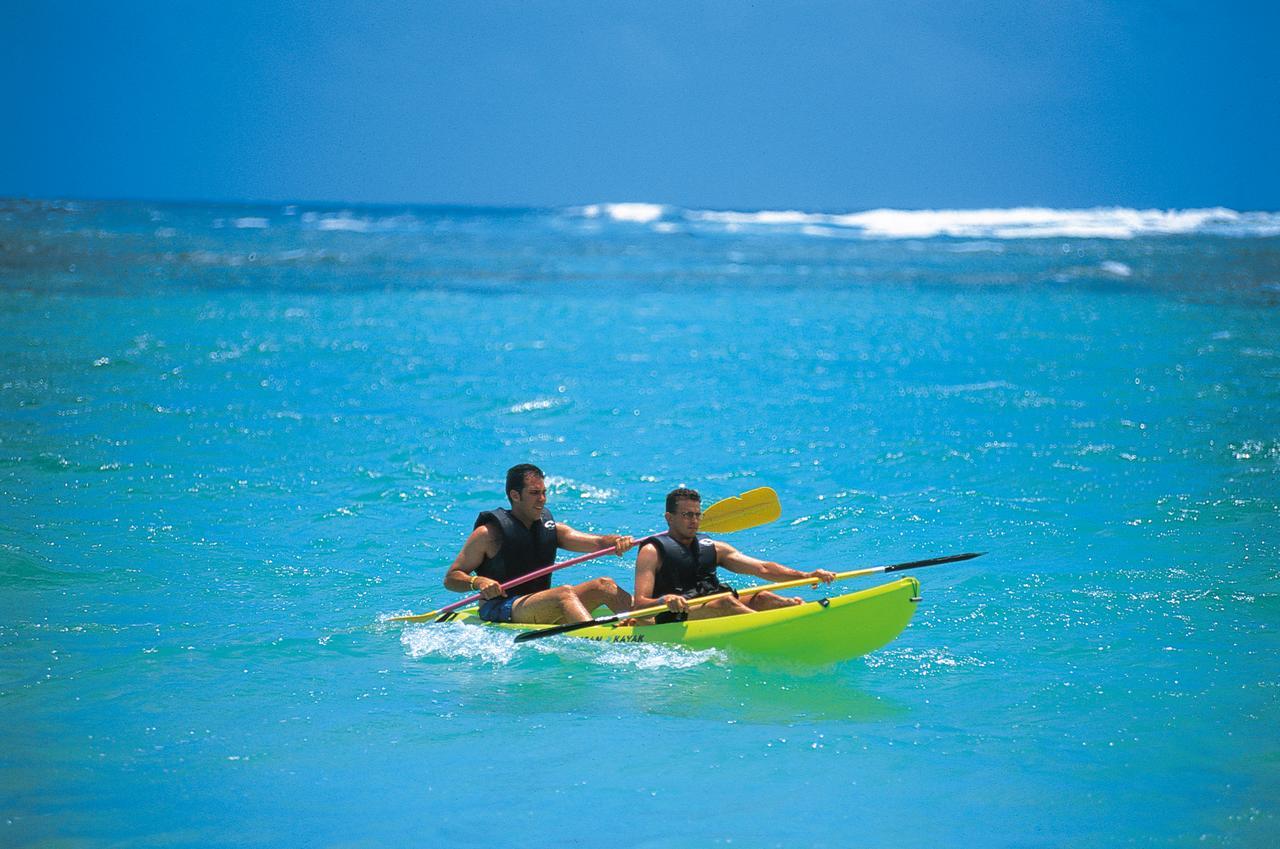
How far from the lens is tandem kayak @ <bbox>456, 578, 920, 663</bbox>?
6.75 m

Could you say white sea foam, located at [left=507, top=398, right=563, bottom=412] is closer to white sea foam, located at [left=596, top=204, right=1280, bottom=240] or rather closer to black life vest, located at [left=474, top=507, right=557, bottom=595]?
black life vest, located at [left=474, top=507, right=557, bottom=595]

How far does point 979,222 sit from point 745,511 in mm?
44904

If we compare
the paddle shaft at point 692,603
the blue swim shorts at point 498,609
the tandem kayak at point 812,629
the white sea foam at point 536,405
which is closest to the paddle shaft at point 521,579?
the blue swim shorts at point 498,609

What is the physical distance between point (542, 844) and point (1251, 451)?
31.5ft

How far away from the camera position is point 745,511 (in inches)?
317

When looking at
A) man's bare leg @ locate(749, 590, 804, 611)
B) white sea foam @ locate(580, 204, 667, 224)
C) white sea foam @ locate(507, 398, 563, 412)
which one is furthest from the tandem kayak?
white sea foam @ locate(580, 204, 667, 224)

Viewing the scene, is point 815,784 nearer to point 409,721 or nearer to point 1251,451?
point 409,721

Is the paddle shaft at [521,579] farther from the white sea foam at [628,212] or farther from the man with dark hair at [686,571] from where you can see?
the white sea foam at [628,212]

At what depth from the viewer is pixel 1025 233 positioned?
44219 mm

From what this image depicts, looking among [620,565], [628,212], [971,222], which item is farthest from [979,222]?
[620,565]

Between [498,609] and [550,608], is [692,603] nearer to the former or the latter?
[550,608]

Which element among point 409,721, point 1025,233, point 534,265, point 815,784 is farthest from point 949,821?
point 1025,233

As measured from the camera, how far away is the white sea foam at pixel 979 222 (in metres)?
43.5

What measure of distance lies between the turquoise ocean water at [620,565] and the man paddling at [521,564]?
0.23 meters
